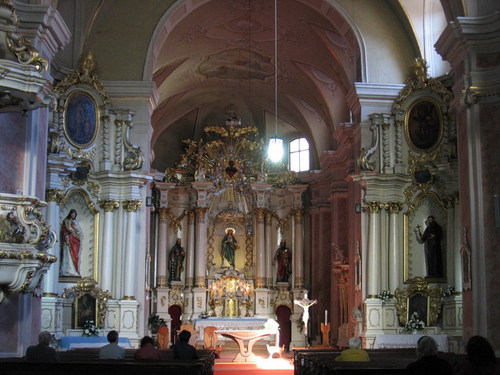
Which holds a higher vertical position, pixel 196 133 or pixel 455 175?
pixel 196 133

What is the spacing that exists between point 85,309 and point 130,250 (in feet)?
5.37

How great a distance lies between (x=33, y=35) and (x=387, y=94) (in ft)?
30.4

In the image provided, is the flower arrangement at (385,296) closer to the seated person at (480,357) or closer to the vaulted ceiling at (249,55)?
the vaulted ceiling at (249,55)

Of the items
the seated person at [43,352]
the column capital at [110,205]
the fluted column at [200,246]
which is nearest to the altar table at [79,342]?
the column capital at [110,205]

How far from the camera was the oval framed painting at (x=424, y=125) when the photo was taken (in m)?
19.8

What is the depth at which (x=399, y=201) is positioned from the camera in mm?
19797

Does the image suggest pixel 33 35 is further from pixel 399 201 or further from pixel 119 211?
pixel 399 201

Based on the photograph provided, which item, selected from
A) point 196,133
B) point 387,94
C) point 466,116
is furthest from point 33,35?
point 196,133

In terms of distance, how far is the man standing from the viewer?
19.4 meters

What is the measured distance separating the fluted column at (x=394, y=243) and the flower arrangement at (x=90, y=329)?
6.67 metres

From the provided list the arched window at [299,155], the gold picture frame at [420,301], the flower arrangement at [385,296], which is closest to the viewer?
the gold picture frame at [420,301]

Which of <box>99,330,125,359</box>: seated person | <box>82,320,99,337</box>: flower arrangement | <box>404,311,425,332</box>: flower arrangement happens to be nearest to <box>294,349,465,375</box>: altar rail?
<box>99,330,125,359</box>: seated person

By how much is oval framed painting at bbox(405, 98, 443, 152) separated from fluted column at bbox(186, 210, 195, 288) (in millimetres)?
12750

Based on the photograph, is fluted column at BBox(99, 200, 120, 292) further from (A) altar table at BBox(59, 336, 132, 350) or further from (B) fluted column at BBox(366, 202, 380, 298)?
(B) fluted column at BBox(366, 202, 380, 298)
